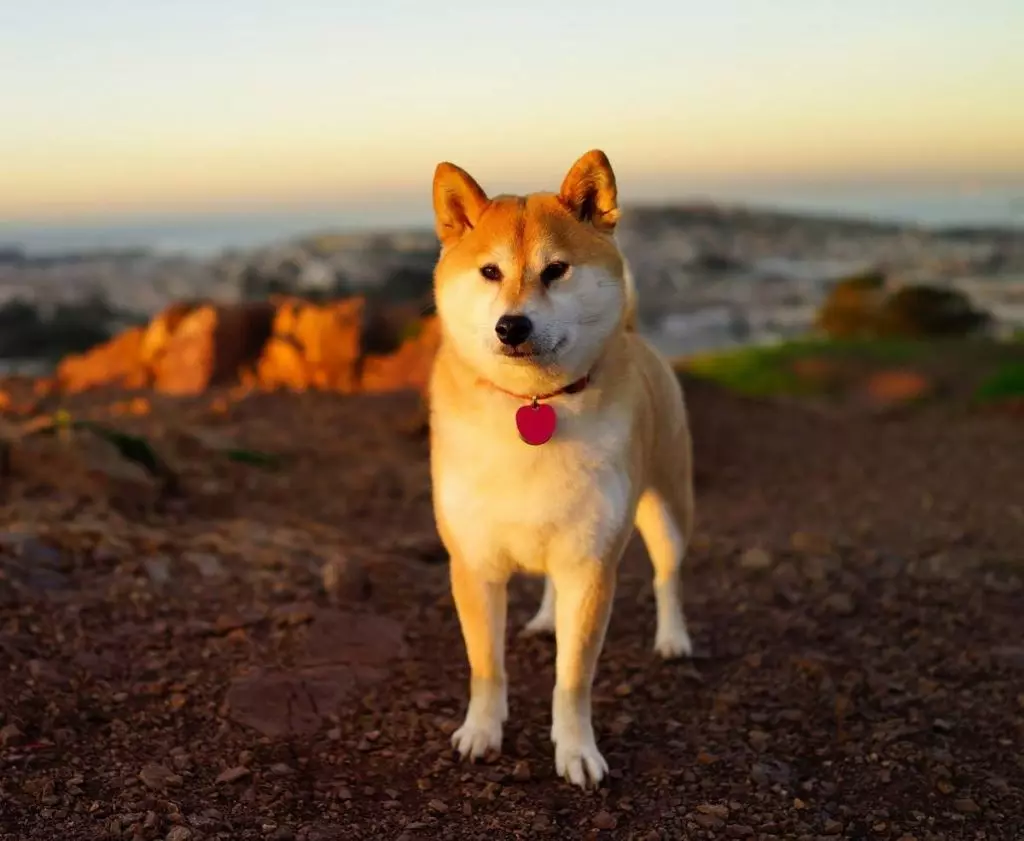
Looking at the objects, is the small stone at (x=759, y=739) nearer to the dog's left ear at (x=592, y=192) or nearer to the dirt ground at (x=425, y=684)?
the dirt ground at (x=425, y=684)

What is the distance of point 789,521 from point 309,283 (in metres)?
12.3

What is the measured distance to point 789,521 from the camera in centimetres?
796

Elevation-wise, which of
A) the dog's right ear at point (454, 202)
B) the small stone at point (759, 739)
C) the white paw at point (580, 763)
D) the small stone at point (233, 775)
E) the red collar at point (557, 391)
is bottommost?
the small stone at point (759, 739)

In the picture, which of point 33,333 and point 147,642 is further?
point 33,333

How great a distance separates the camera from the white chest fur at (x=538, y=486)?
3.63m

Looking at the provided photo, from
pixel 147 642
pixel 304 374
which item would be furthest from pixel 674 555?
pixel 304 374

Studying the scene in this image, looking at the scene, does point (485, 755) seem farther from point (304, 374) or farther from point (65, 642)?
point (304, 374)

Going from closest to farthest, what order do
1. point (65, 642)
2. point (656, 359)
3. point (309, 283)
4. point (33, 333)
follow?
1. point (65, 642)
2. point (656, 359)
3. point (33, 333)
4. point (309, 283)

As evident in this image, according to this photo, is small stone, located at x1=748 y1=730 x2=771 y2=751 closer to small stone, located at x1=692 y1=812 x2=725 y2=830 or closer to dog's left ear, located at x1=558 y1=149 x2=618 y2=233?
small stone, located at x1=692 y1=812 x2=725 y2=830

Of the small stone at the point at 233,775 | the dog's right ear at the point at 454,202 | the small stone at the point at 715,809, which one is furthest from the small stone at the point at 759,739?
the dog's right ear at the point at 454,202

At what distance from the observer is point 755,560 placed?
636cm

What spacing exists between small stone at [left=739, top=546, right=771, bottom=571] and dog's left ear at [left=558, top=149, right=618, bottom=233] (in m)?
3.17

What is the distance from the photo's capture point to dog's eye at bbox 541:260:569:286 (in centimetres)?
359

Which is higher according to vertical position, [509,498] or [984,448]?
[509,498]
